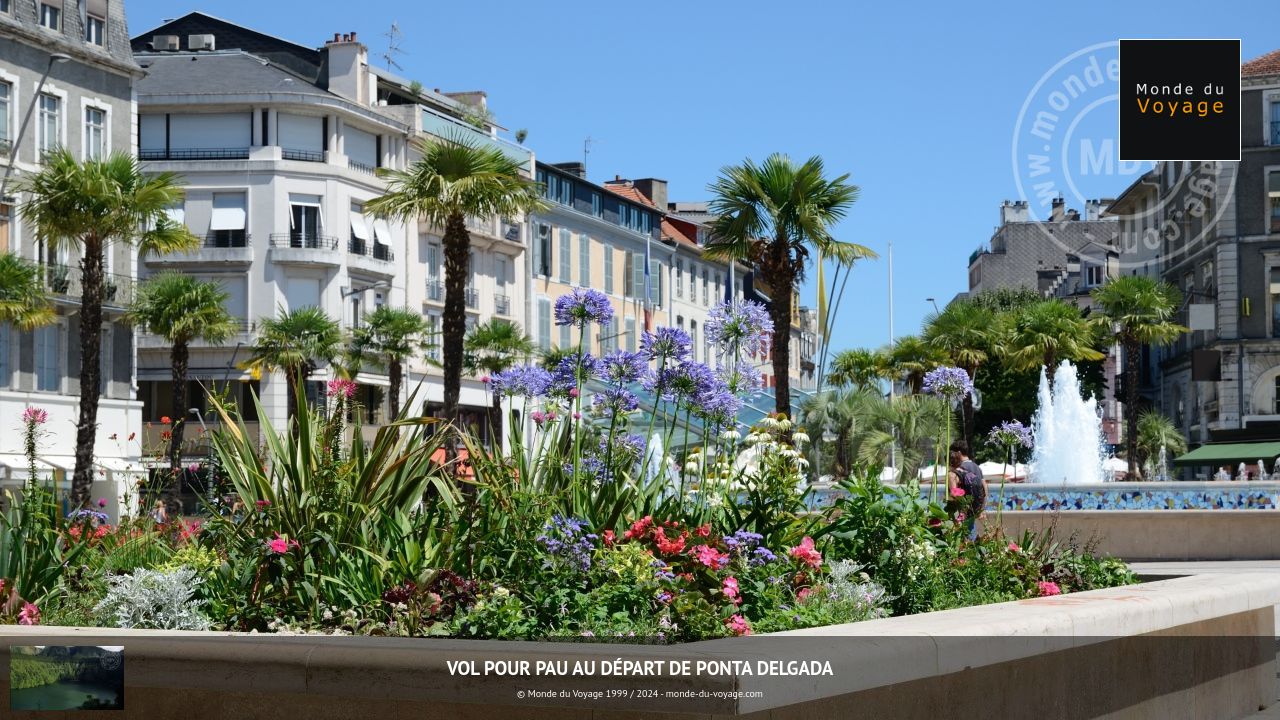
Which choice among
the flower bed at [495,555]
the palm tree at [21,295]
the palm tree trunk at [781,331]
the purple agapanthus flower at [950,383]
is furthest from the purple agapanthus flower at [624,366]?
the palm tree at [21,295]

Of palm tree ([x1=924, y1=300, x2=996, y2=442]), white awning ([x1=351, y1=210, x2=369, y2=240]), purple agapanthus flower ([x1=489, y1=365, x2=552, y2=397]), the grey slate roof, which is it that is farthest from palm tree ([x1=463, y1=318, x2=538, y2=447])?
purple agapanthus flower ([x1=489, y1=365, x2=552, y2=397])

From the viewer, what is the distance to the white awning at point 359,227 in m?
60.4

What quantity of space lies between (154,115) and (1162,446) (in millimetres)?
38502

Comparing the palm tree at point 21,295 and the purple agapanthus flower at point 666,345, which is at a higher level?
the palm tree at point 21,295

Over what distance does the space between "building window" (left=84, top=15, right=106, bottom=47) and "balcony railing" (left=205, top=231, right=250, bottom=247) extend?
1113 centimetres

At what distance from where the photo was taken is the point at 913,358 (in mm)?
64500

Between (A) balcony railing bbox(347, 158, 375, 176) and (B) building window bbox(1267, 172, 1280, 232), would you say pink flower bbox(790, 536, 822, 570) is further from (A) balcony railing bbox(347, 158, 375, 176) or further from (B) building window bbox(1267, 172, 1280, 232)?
(B) building window bbox(1267, 172, 1280, 232)

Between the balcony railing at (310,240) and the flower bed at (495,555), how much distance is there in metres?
50.6

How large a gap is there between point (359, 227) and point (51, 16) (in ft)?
52.7

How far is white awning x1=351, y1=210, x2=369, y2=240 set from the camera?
198 ft

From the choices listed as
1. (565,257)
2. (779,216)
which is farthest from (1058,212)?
(779,216)

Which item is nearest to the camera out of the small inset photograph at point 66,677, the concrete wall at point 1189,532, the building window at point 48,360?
the small inset photograph at point 66,677

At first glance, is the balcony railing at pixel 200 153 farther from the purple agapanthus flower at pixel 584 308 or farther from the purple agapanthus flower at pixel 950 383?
the purple agapanthus flower at pixel 584 308

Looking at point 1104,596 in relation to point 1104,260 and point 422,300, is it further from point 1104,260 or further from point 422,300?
point 1104,260
